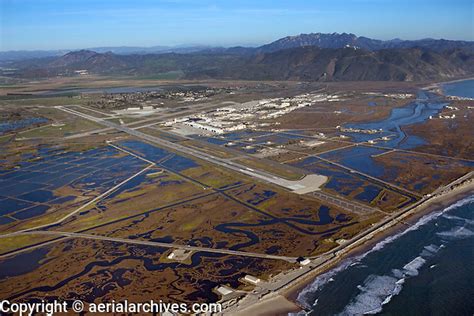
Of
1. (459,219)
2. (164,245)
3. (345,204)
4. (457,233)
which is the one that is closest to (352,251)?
(345,204)

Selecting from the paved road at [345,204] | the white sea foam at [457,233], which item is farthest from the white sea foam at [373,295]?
the paved road at [345,204]

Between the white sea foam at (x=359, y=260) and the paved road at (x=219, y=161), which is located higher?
the paved road at (x=219, y=161)

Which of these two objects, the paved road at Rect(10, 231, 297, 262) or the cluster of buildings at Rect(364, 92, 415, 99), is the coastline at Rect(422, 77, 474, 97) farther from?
the paved road at Rect(10, 231, 297, 262)

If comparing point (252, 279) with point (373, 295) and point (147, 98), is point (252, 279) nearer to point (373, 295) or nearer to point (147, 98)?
point (373, 295)

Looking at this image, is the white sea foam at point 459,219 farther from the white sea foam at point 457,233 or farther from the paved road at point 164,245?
the paved road at point 164,245

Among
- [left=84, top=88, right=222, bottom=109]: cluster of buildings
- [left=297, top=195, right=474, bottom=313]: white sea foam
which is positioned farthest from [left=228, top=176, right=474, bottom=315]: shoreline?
[left=84, top=88, right=222, bottom=109]: cluster of buildings

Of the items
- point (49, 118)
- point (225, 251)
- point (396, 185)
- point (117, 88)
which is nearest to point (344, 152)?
point (396, 185)
